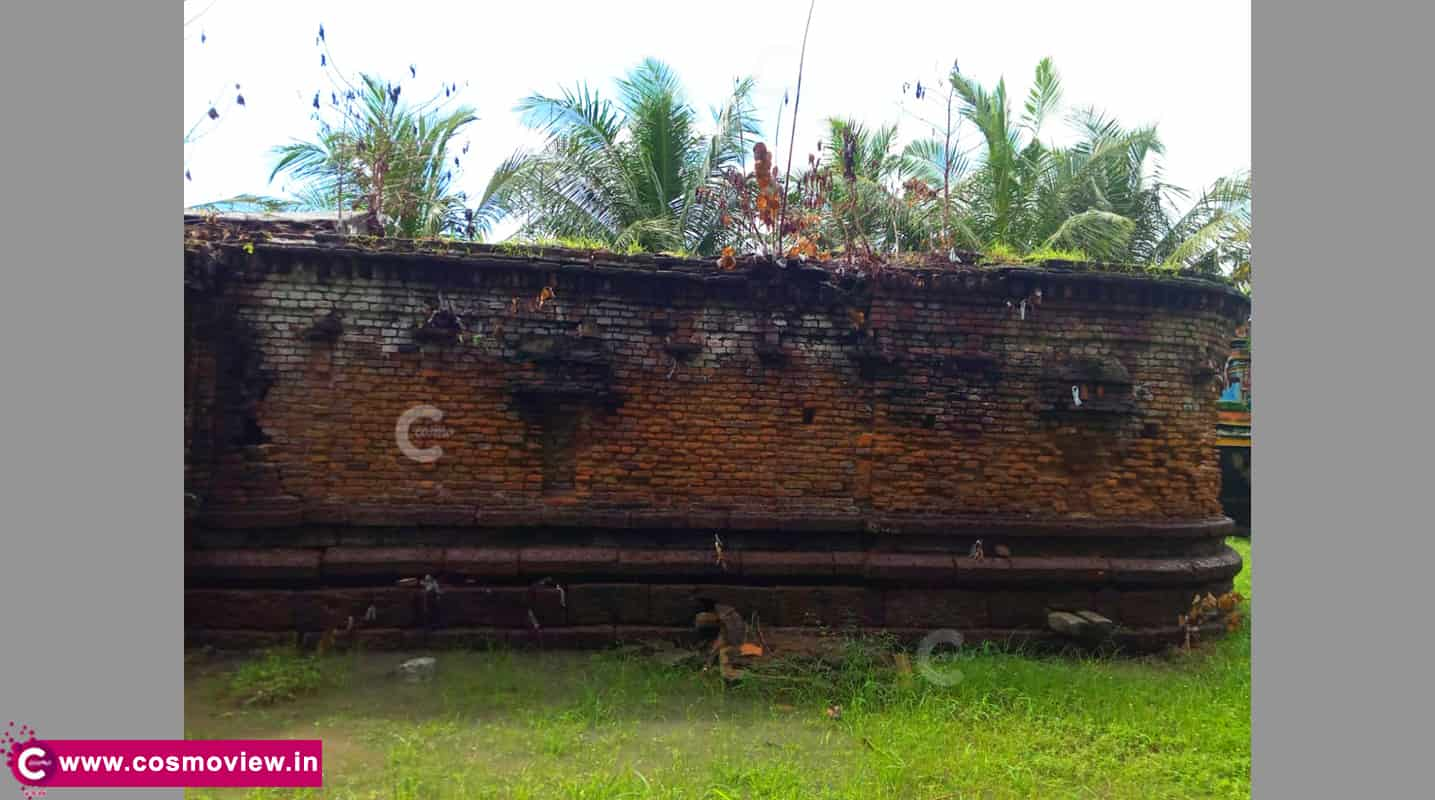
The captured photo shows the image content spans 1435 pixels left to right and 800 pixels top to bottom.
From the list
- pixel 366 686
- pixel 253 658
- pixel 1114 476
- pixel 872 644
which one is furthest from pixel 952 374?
pixel 253 658

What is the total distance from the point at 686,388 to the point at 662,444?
0.50m

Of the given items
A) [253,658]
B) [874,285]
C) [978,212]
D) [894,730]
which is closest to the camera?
[894,730]

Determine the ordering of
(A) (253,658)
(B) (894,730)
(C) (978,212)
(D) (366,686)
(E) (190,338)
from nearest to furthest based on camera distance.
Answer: (B) (894,730)
(D) (366,686)
(A) (253,658)
(E) (190,338)
(C) (978,212)

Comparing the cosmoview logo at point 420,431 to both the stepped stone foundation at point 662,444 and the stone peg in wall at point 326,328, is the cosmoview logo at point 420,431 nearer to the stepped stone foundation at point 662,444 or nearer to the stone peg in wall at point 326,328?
the stepped stone foundation at point 662,444

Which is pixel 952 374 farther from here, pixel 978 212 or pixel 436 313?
pixel 978 212

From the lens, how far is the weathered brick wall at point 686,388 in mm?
5875

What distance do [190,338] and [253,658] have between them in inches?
97.8

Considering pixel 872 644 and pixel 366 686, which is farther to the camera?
pixel 872 644

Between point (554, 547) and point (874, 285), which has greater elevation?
point (874, 285)

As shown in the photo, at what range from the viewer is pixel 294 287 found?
5883 mm

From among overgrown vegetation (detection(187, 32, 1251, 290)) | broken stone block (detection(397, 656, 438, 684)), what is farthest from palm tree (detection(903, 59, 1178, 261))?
broken stone block (detection(397, 656, 438, 684))

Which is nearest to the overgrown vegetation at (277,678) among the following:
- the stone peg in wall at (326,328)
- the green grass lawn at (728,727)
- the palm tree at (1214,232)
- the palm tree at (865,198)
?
the green grass lawn at (728,727)

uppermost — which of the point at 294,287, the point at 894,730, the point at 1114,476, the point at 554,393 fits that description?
the point at 294,287

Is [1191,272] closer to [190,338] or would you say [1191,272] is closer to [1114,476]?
[1114,476]
